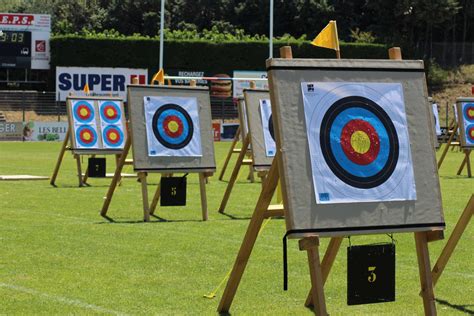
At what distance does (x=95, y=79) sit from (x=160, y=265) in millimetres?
49751

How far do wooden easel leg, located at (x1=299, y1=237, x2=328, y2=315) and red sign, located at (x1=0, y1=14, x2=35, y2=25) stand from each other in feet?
179

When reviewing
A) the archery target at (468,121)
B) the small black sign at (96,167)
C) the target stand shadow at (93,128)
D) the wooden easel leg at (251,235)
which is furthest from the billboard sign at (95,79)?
the wooden easel leg at (251,235)

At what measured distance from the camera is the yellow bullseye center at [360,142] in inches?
269

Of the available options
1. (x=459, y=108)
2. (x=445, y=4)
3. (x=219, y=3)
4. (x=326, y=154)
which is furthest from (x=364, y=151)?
(x=219, y=3)

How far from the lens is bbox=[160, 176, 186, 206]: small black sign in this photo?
523 inches

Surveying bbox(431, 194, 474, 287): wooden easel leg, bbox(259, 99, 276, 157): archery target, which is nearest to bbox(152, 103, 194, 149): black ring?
bbox(259, 99, 276, 157): archery target

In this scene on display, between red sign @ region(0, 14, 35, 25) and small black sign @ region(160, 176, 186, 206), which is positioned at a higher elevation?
red sign @ region(0, 14, 35, 25)

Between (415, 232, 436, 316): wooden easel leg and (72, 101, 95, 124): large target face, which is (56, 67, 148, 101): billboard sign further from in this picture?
(415, 232, 436, 316): wooden easel leg

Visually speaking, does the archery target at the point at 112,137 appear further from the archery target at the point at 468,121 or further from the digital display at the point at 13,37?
the digital display at the point at 13,37

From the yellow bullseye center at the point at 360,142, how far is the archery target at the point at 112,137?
46.4ft

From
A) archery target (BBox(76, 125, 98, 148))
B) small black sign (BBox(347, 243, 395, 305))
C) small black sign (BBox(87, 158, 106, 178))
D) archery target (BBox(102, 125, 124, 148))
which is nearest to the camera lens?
small black sign (BBox(347, 243, 395, 305))

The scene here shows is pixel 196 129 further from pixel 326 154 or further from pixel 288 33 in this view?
pixel 288 33

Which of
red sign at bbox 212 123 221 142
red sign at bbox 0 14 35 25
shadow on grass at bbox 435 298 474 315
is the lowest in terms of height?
red sign at bbox 212 123 221 142

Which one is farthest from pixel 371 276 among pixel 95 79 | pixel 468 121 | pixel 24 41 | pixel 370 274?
pixel 24 41
